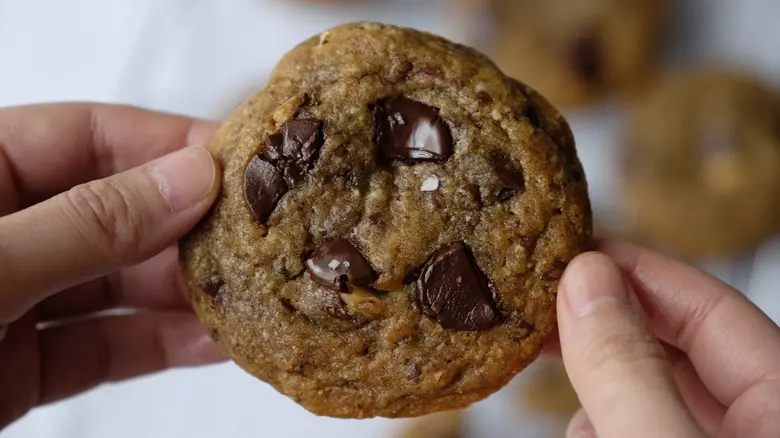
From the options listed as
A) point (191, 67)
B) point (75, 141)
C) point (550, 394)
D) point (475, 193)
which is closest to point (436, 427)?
point (550, 394)

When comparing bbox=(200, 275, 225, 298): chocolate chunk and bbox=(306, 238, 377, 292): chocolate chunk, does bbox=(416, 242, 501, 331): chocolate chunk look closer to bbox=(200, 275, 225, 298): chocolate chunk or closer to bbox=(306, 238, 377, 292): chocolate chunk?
bbox=(306, 238, 377, 292): chocolate chunk

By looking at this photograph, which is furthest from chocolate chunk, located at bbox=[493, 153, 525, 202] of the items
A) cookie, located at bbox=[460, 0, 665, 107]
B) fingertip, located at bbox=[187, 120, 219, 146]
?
cookie, located at bbox=[460, 0, 665, 107]

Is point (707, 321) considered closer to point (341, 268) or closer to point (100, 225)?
point (341, 268)

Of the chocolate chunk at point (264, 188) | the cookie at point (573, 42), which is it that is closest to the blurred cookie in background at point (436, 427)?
the cookie at point (573, 42)

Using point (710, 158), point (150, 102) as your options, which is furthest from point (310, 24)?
point (710, 158)

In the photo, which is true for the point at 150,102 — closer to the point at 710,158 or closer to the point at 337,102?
the point at 337,102

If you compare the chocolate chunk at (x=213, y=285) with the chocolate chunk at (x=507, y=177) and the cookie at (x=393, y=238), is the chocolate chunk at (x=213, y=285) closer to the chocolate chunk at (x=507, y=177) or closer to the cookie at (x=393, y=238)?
the cookie at (x=393, y=238)

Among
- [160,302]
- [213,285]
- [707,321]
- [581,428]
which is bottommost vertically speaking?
[581,428]
